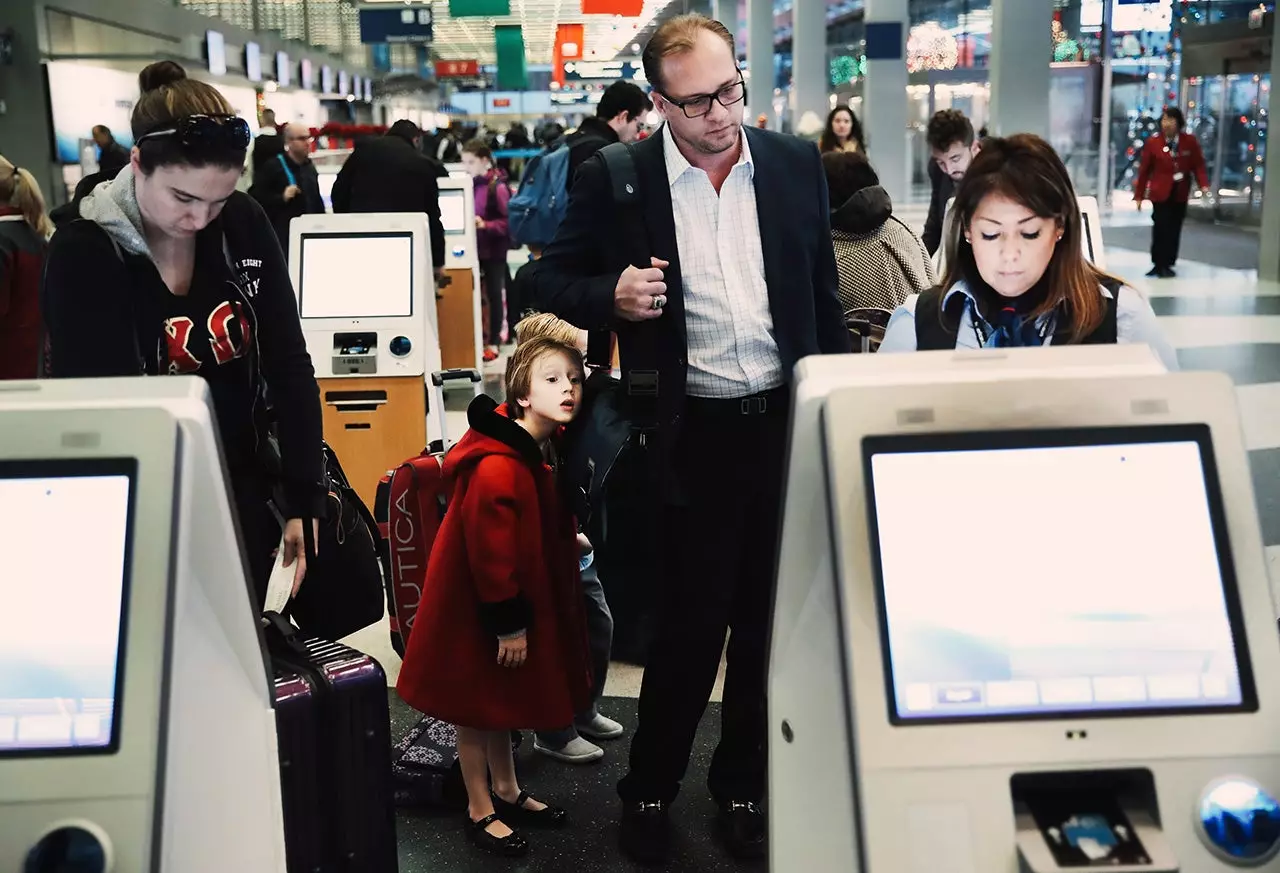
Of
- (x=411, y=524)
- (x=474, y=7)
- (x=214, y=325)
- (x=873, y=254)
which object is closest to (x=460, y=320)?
(x=873, y=254)

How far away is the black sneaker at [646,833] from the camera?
9.34 feet

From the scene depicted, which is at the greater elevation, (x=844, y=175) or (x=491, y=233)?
(x=844, y=175)

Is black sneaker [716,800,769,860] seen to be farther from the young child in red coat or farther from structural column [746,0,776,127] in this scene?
structural column [746,0,776,127]

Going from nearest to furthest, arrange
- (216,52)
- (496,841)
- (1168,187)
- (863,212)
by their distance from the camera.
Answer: (496,841), (863,212), (1168,187), (216,52)

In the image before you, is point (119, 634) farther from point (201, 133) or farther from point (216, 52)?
point (216, 52)

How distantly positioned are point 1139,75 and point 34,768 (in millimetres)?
25036

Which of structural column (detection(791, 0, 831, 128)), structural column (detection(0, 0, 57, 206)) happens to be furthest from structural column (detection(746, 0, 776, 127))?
structural column (detection(0, 0, 57, 206))

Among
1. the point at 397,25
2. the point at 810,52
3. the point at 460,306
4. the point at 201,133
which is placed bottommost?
the point at 460,306

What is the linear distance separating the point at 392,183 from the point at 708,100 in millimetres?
5375

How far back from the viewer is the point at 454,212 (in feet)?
29.2

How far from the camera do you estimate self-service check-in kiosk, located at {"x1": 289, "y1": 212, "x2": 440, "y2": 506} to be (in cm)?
547

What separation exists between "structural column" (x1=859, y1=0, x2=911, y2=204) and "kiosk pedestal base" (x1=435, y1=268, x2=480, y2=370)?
41.0 ft

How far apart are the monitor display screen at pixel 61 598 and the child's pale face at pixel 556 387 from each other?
173 cm

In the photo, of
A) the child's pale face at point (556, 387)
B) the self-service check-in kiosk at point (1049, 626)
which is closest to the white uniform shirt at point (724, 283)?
the child's pale face at point (556, 387)
